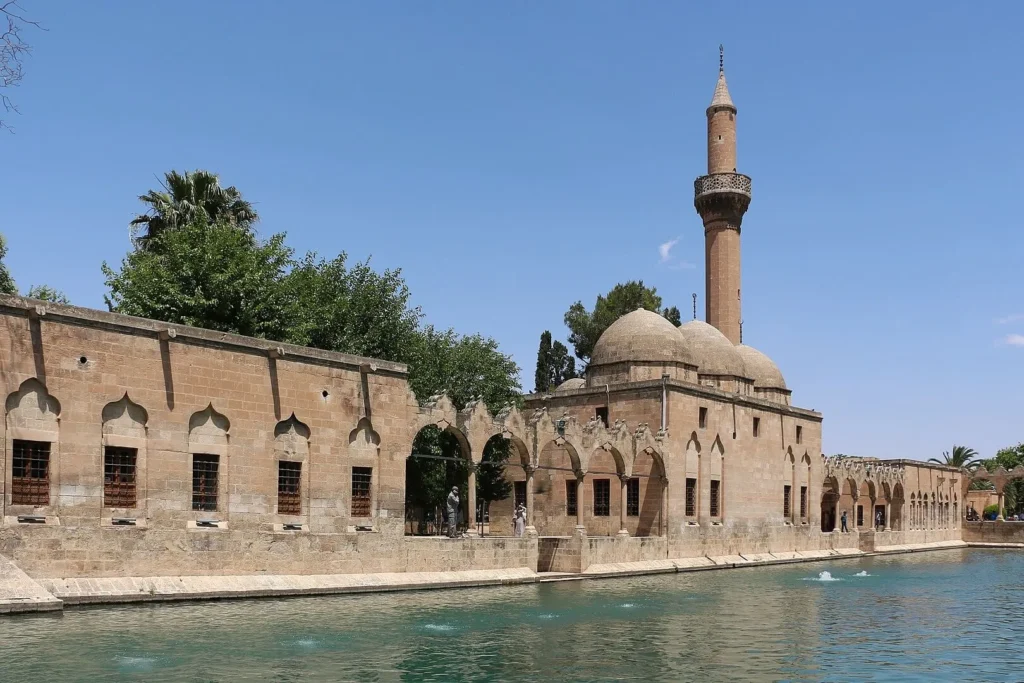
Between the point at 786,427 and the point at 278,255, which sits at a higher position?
the point at 278,255

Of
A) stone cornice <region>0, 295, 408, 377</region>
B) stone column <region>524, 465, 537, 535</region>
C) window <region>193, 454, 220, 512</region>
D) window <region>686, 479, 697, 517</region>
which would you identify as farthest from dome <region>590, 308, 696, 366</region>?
window <region>193, 454, 220, 512</region>

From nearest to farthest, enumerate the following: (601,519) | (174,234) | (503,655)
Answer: (503,655)
(174,234)
(601,519)

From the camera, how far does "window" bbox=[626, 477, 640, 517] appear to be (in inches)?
1268

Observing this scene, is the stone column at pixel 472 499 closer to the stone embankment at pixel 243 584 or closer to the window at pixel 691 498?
the stone embankment at pixel 243 584

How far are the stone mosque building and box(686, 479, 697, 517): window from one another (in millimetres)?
61

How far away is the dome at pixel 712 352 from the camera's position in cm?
3925

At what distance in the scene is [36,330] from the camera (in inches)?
677

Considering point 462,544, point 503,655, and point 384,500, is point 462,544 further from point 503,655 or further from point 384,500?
point 503,655

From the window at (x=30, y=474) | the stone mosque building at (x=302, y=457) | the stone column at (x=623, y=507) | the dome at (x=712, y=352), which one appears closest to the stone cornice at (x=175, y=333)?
the stone mosque building at (x=302, y=457)

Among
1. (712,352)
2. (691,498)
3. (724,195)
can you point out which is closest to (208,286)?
(691,498)

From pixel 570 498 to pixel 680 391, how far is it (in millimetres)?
5002

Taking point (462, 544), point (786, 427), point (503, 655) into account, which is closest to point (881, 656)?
point (503, 655)

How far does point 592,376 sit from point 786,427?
834 centimetres

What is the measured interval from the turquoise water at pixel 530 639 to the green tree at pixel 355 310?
30.8 ft
